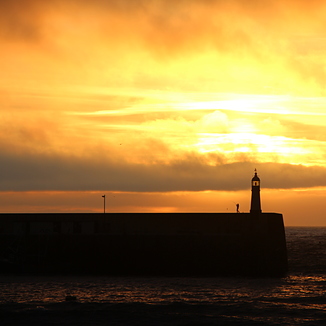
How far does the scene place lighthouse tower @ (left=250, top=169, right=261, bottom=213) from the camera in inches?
2063

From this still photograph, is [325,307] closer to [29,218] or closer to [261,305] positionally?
[261,305]

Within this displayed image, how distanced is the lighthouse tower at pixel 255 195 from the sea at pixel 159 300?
7.04m

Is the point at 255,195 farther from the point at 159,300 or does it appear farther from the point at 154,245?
the point at 159,300

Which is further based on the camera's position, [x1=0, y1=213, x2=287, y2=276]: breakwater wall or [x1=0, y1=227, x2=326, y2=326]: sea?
[x1=0, y1=213, x2=287, y2=276]: breakwater wall

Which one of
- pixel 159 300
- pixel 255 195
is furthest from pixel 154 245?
pixel 159 300

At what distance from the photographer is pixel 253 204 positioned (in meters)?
52.9

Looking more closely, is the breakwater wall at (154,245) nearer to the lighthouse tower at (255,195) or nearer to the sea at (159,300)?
the lighthouse tower at (255,195)

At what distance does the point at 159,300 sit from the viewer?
3672 centimetres

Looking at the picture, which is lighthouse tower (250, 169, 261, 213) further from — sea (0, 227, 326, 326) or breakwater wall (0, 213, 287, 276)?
sea (0, 227, 326, 326)

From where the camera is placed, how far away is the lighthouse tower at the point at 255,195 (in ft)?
172

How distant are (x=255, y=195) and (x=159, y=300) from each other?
64.8 ft

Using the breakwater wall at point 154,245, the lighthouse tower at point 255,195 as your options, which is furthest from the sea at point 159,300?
the lighthouse tower at point 255,195

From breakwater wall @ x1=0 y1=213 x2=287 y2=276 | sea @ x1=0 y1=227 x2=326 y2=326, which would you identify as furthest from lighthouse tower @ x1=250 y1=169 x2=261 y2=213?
sea @ x1=0 y1=227 x2=326 y2=326

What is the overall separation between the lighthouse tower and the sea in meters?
7.04
